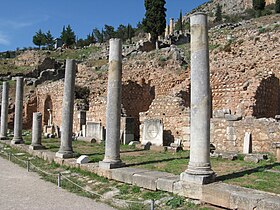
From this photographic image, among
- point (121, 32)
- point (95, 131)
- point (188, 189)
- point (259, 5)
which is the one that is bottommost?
point (188, 189)

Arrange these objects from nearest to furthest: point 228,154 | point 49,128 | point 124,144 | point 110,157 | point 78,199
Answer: point 78,199
point 110,157
point 228,154
point 124,144
point 49,128

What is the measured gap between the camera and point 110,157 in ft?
35.3

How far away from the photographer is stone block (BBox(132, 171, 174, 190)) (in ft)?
27.7

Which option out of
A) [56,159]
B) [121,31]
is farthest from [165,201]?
[121,31]

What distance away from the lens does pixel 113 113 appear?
11.2m

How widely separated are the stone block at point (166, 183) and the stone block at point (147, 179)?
0.43 ft

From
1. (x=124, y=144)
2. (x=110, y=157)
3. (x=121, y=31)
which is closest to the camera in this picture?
(x=110, y=157)

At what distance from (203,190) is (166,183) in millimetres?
1172

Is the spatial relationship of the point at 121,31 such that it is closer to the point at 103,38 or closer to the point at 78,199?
the point at 103,38

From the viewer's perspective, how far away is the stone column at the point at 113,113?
10.7m

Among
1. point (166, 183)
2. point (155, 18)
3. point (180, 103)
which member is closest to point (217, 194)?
point (166, 183)

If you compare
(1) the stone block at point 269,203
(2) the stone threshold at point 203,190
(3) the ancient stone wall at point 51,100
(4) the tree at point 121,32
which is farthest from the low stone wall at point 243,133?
(4) the tree at point 121,32

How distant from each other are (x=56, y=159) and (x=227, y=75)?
1209 centimetres

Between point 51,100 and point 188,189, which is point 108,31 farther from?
point 188,189
